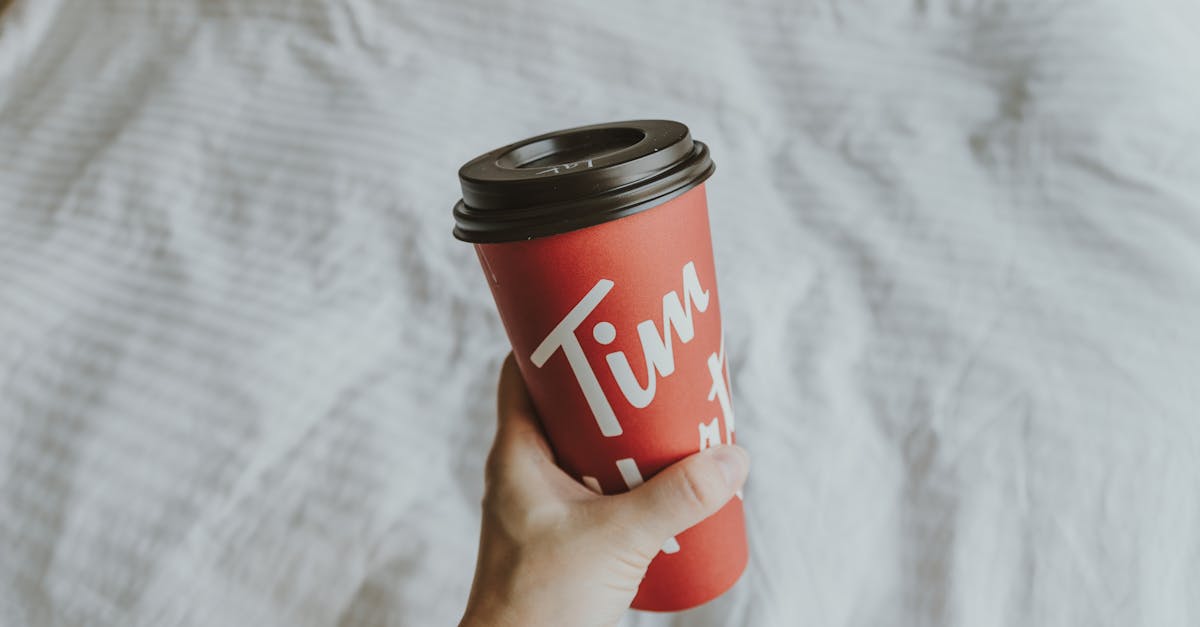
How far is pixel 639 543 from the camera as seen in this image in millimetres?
601

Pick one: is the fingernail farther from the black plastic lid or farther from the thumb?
the black plastic lid

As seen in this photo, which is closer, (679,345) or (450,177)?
(679,345)

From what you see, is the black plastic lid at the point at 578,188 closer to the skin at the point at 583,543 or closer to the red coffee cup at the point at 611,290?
the red coffee cup at the point at 611,290

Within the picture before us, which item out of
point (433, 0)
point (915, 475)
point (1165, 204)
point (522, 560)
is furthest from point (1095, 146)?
point (433, 0)

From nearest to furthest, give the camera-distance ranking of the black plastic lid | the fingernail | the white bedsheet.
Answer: the black plastic lid → the fingernail → the white bedsheet

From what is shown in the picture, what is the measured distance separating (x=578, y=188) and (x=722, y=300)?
0.53 m

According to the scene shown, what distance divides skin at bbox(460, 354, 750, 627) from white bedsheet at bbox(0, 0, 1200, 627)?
0.71 ft

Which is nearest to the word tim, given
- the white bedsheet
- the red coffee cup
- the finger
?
the red coffee cup

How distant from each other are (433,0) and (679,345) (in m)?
0.92

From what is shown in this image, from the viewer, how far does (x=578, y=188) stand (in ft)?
1.63

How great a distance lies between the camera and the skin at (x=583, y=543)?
0.59 m

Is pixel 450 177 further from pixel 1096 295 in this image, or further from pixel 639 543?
pixel 1096 295

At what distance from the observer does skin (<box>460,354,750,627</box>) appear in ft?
1.93

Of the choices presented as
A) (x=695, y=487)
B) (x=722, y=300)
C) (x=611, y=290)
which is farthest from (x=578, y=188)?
(x=722, y=300)
